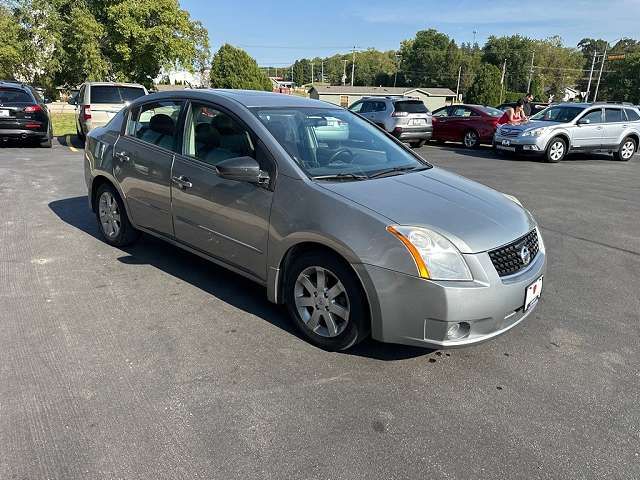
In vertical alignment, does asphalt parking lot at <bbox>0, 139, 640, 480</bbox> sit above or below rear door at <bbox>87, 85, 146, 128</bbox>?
below

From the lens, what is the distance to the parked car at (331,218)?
288 centimetres

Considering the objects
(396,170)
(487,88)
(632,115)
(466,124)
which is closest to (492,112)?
(466,124)

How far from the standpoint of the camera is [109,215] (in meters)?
5.25

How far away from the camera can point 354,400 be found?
2826 millimetres

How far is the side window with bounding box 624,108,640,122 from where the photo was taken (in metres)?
14.9

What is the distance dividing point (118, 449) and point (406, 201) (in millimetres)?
2122

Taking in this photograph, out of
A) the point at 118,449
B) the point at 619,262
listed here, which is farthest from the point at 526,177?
the point at 118,449

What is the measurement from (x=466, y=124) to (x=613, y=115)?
4394 mm

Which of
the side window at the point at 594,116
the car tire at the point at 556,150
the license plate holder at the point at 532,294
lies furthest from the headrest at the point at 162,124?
the side window at the point at 594,116

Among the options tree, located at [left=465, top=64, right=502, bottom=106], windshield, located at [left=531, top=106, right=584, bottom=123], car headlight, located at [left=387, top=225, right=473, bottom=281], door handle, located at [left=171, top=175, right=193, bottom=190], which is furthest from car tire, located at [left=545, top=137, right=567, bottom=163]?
→ tree, located at [left=465, top=64, right=502, bottom=106]

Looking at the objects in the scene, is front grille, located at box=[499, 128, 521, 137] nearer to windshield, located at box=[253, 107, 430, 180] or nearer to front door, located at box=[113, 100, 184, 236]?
windshield, located at box=[253, 107, 430, 180]

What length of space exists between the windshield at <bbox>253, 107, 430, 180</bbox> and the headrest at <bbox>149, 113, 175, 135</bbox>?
0.94m

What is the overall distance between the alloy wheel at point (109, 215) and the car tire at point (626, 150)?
1477 cm

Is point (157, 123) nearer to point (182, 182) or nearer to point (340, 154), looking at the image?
point (182, 182)
